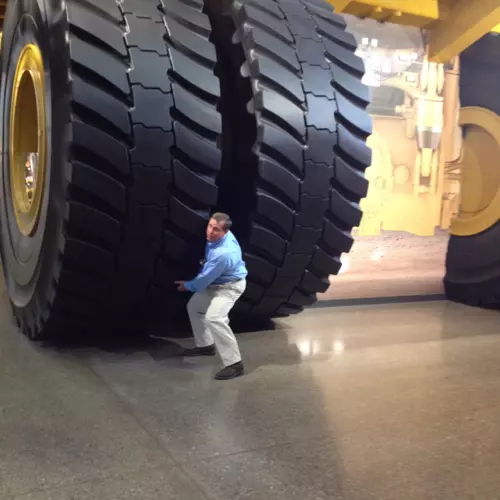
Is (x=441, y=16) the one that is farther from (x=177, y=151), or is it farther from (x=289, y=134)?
(x=177, y=151)

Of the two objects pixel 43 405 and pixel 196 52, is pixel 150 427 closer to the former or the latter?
pixel 43 405

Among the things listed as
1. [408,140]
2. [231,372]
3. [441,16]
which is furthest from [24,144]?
[441,16]

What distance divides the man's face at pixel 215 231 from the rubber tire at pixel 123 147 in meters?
0.06

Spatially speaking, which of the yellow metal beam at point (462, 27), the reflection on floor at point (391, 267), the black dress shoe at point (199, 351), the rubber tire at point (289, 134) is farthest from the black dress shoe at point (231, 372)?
the yellow metal beam at point (462, 27)

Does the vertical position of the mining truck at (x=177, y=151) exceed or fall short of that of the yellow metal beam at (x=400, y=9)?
it falls short

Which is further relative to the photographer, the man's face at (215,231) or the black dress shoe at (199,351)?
the black dress shoe at (199,351)

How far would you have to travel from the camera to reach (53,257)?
2.86 meters

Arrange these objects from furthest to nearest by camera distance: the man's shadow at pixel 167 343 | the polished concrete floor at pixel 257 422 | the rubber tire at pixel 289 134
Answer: the man's shadow at pixel 167 343
the rubber tire at pixel 289 134
the polished concrete floor at pixel 257 422

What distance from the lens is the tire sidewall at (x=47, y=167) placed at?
2643 mm

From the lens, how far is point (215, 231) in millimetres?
2744

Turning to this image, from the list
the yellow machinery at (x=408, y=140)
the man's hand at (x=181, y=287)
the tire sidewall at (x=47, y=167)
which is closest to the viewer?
the tire sidewall at (x=47, y=167)

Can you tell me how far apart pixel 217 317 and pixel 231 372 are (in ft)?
0.85

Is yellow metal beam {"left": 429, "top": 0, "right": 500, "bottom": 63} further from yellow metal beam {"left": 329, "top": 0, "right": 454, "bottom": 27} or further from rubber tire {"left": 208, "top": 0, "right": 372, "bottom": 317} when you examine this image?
rubber tire {"left": 208, "top": 0, "right": 372, "bottom": 317}

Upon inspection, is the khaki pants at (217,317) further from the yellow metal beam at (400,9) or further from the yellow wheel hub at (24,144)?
the yellow metal beam at (400,9)
